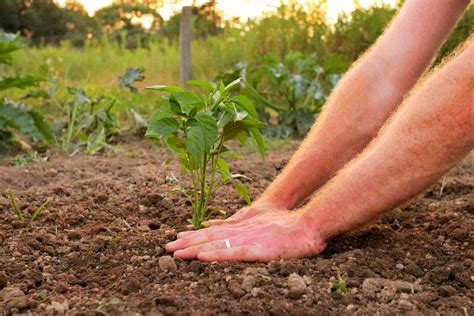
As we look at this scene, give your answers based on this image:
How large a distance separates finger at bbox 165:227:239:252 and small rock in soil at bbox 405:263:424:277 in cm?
48

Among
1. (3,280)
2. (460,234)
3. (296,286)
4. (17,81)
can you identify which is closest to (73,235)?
(3,280)

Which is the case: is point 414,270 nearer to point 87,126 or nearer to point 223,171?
point 223,171

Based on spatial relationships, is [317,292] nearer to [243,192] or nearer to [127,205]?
[243,192]

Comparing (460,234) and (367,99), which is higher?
(367,99)

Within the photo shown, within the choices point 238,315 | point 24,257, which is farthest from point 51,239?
point 238,315

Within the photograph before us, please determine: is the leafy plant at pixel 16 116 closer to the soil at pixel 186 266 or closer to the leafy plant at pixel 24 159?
the leafy plant at pixel 24 159

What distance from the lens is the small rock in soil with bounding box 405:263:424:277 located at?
5.74ft

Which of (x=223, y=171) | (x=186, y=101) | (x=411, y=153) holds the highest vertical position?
(x=186, y=101)

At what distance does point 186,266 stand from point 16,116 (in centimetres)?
228

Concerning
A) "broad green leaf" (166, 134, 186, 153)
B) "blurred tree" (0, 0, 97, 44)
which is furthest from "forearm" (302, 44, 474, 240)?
"blurred tree" (0, 0, 97, 44)

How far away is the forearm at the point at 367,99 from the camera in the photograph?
88.9 inches

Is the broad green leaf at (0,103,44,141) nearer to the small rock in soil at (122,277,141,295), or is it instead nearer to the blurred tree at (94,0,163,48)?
the small rock in soil at (122,277,141,295)

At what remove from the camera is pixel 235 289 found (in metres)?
1.57

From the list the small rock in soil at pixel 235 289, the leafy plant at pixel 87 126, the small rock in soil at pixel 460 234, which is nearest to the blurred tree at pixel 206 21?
the leafy plant at pixel 87 126
